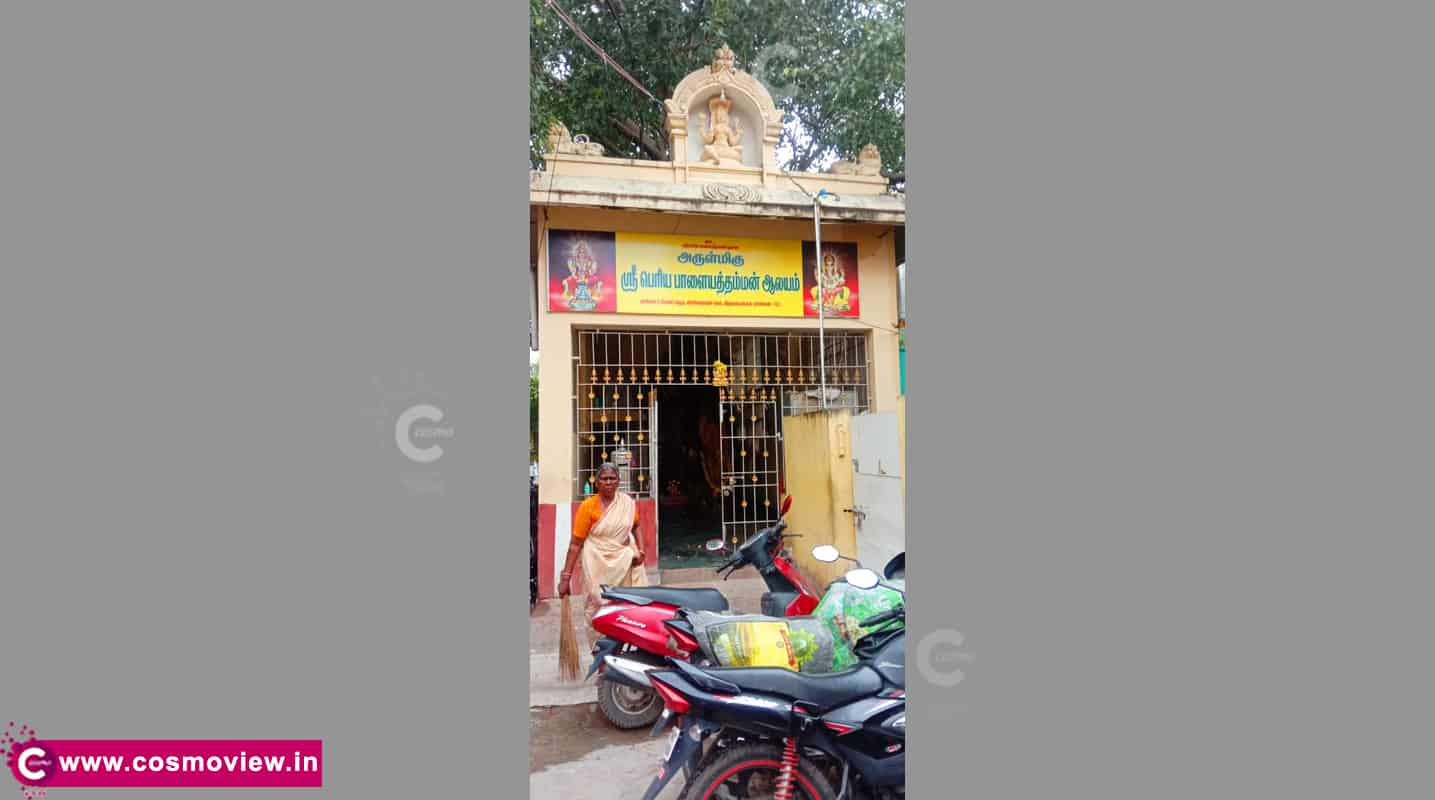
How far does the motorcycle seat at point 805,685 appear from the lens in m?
2.43

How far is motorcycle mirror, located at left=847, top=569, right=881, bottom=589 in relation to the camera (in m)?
3.14

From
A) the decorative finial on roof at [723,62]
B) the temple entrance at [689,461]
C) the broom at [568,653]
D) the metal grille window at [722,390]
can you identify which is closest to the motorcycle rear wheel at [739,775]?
the broom at [568,653]

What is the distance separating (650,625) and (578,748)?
0.83m

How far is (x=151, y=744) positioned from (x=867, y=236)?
7.72m

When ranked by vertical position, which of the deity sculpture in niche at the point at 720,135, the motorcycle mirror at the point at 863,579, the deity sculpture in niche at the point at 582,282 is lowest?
the motorcycle mirror at the point at 863,579

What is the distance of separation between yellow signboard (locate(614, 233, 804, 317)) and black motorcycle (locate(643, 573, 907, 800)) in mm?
5346

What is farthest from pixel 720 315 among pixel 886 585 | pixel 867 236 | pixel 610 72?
pixel 886 585

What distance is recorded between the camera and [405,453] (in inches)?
51.6

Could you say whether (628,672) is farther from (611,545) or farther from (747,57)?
(747,57)

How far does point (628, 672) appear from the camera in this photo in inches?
126

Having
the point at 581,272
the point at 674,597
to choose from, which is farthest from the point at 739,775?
the point at 581,272

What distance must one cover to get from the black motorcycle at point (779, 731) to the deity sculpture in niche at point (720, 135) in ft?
20.7

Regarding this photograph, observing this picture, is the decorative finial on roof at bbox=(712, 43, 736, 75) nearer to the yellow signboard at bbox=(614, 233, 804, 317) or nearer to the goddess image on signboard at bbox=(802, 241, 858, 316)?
the yellow signboard at bbox=(614, 233, 804, 317)

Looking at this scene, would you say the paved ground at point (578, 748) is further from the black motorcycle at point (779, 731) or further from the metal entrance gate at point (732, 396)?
the metal entrance gate at point (732, 396)
